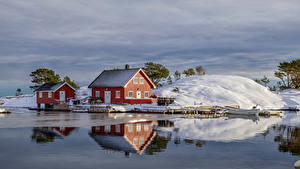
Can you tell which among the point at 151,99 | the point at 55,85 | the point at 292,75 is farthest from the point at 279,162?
the point at 292,75

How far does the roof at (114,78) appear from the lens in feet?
203

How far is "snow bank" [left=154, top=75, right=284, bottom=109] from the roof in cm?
1048

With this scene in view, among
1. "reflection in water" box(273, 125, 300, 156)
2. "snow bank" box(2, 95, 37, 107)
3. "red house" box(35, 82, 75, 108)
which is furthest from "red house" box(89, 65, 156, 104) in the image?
"reflection in water" box(273, 125, 300, 156)

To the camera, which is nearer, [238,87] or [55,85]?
[55,85]

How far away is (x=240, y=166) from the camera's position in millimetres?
14648

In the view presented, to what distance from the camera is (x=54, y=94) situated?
219 feet

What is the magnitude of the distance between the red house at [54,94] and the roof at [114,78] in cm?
619

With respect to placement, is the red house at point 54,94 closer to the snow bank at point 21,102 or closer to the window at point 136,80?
the snow bank at point 21,102

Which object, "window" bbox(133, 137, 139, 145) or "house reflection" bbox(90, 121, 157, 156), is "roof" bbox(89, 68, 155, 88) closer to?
"house reflection" bbox(90, 121, 157, 156)

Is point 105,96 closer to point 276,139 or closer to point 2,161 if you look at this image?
point 276,139

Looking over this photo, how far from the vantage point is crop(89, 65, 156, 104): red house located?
6094 centimetres

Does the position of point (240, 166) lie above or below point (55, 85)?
below

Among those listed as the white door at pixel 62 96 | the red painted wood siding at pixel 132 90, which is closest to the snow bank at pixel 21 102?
the white door at pixel 62 96

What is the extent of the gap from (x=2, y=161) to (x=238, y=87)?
78.1m
